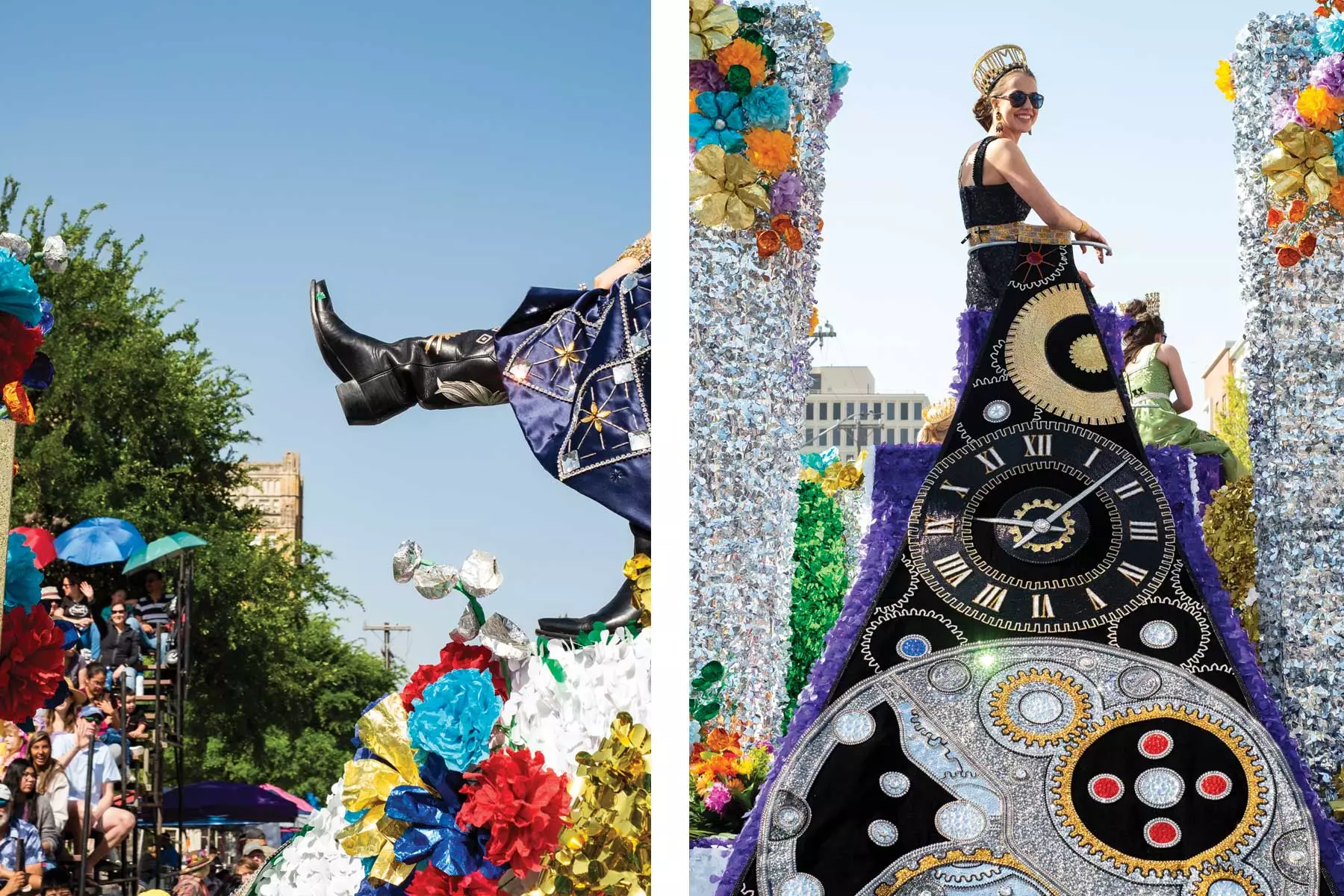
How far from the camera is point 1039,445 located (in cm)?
357

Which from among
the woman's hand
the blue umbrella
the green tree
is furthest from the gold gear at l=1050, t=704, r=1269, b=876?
the green tree

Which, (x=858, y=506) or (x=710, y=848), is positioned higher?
(x=858, y=506)

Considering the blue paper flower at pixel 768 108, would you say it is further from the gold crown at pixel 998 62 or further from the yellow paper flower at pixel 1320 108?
the yellow paper flower at pixel 1320 108

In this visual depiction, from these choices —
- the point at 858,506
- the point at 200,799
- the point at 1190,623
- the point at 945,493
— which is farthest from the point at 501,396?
the point at 200,799

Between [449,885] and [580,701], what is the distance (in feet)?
1.38

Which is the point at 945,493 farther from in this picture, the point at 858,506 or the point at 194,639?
the point at 194,639

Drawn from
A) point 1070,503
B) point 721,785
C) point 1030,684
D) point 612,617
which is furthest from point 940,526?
point 721,785

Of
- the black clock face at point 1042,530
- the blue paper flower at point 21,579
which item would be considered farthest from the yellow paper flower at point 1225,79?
the blue paper flower at point 21,579

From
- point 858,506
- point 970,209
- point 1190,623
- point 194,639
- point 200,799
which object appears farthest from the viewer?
point 194,639

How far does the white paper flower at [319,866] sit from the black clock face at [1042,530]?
154 centimetres

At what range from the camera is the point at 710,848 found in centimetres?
396

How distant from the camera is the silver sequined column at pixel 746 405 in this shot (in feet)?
15.6

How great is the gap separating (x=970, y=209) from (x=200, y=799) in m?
9.25

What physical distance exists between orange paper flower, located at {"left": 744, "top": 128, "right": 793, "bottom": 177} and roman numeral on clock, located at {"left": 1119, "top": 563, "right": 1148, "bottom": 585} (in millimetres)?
1861
